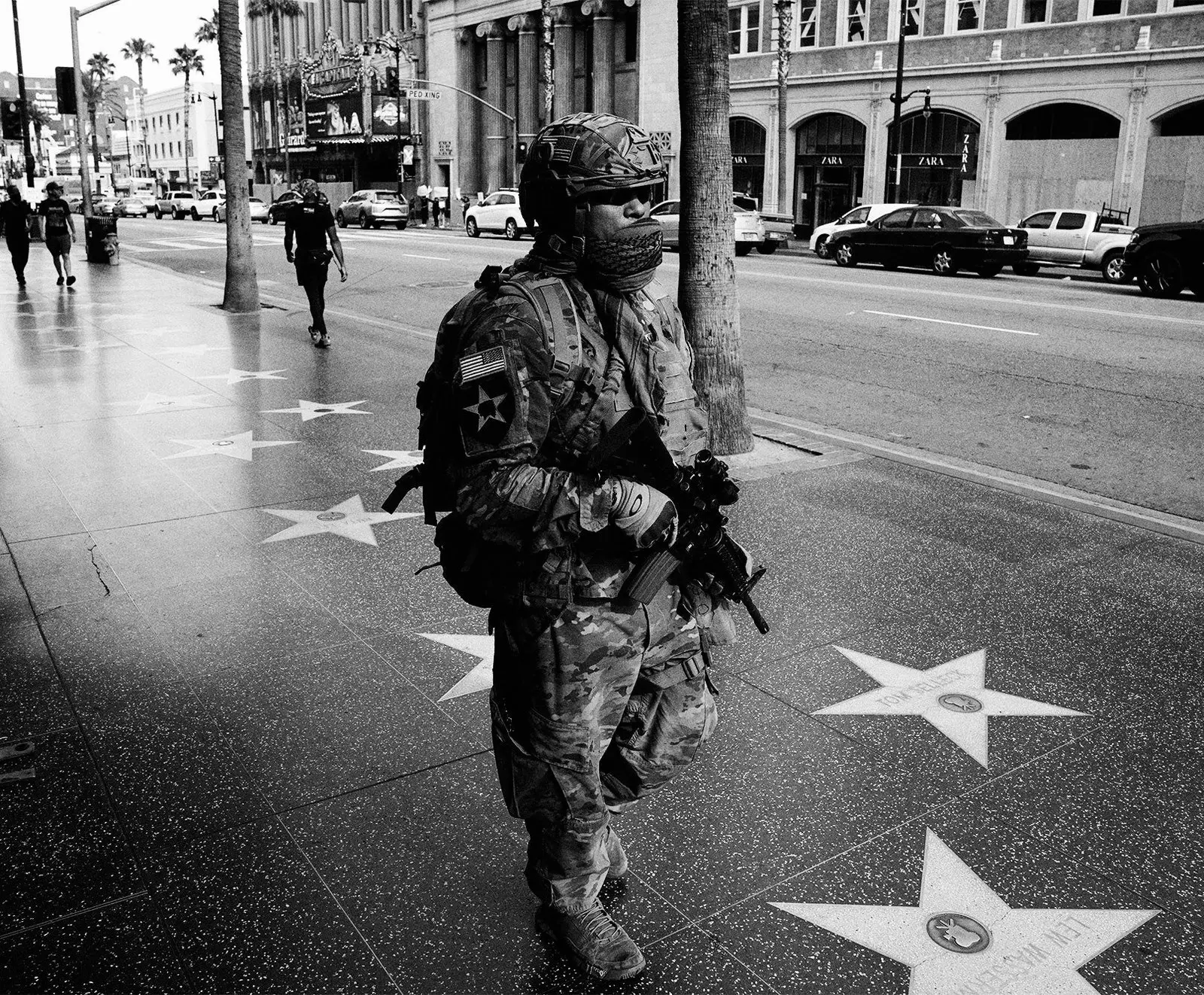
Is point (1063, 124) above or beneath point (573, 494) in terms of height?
above

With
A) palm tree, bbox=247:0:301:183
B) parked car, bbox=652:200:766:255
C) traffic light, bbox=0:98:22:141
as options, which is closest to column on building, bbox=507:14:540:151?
parked car, bbox=652:200:766:255

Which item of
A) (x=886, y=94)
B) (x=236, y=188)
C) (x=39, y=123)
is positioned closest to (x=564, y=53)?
(x=886, y=94)

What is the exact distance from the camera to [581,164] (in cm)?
249

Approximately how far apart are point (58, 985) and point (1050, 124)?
3666cm

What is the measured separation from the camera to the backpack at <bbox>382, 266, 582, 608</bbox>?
246cm

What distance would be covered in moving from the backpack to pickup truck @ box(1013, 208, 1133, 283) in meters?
24.0

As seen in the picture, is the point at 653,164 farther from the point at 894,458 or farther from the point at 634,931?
the point at 894,458

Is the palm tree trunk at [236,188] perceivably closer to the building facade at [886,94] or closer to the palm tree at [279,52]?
the building facade at [886,94]

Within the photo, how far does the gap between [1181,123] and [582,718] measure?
113ft

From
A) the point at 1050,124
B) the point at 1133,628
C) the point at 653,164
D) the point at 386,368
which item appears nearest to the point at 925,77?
the point at 1050,124

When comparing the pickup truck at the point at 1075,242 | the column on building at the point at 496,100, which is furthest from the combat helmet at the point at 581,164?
the column on building at the point at 496,100

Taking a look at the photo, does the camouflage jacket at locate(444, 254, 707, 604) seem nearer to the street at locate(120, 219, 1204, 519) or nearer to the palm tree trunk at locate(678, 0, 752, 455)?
the palm tree trunk at locate(678, 0, 752, 455)

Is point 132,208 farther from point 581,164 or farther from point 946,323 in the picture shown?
point 581,164

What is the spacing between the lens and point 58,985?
2.75 metres
